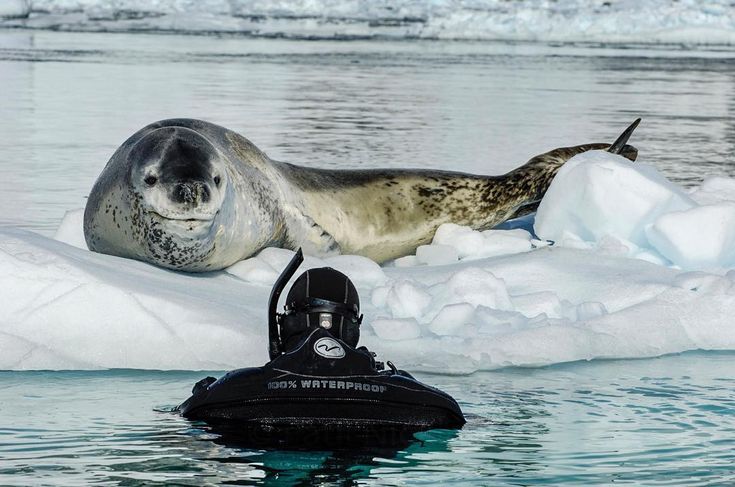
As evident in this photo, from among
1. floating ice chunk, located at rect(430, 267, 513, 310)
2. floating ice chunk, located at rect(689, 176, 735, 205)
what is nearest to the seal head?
floating ice chunk, located at rect(430, 267, 513, 310)

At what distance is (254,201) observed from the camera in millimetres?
6316

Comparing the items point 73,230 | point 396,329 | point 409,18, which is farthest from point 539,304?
point 409,18

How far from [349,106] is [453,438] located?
1258 centimetres

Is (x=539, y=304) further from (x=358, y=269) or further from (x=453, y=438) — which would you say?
(x=453, y=438)

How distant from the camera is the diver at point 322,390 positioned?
349 centimetres

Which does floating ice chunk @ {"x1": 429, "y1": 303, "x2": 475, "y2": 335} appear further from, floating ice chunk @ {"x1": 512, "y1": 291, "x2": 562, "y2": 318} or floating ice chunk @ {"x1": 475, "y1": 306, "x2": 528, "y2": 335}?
floating ice chunk @ {"x1": 512, "y1": 291, "x2": 562, "y2": 318}

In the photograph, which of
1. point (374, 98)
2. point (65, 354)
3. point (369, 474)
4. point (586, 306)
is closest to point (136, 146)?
point (65, 354)

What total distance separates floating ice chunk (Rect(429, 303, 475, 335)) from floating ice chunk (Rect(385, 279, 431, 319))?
199 mm

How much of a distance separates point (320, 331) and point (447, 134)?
9406 millimetres

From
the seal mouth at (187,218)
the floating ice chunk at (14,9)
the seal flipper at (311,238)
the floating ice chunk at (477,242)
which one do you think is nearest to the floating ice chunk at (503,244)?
the floating ice chunk at (477,242)

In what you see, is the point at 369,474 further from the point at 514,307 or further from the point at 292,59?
the point at 292,59

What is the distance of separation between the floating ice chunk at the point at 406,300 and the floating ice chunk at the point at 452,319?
0.20m

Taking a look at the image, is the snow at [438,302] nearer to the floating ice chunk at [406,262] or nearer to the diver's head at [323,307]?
the floating ice chunk at [406,262]

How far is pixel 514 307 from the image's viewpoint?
530cm
